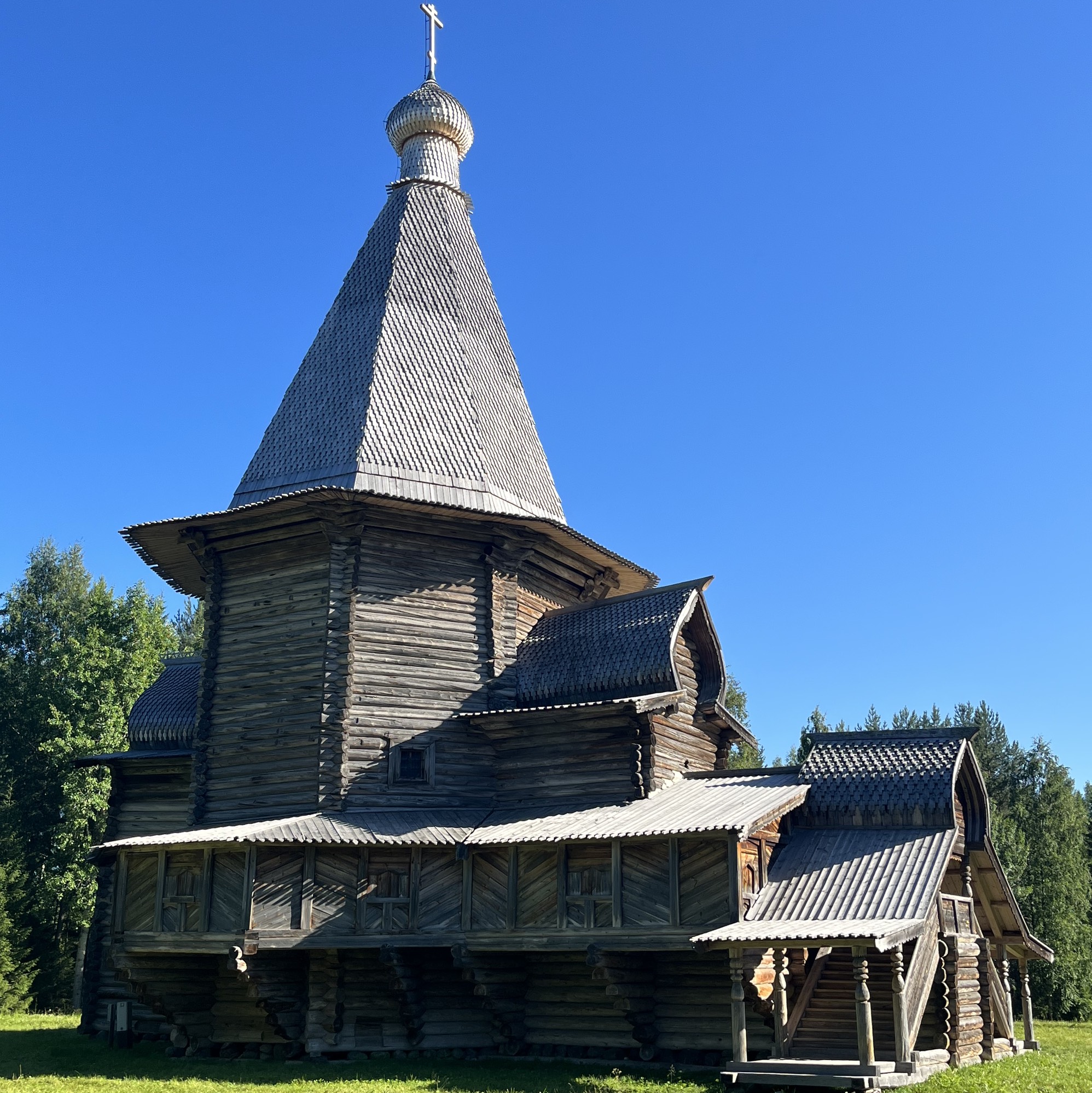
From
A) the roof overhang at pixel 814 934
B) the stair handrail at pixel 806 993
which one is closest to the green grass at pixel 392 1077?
the stair handrail at pixel 806 993

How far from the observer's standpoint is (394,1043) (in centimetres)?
1557

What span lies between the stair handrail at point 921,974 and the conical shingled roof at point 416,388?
880 centimetres

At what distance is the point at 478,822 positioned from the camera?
647 inches

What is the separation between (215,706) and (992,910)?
12324 millimetres

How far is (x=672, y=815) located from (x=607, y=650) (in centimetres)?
341

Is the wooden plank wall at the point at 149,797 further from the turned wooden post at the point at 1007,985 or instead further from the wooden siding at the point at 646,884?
the turned wooden post at the point at 1007,985

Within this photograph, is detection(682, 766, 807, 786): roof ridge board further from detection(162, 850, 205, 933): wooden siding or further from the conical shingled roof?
detection(162, 850, 205, 933): wooden siding

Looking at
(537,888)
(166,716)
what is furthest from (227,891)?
(166,716)

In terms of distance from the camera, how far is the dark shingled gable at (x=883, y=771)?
1513 cm

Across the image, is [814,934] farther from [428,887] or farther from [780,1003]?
[428,887]

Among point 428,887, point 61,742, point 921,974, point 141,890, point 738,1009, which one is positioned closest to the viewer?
point 738,1009

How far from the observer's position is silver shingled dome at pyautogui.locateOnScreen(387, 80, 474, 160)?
23906 millimetres

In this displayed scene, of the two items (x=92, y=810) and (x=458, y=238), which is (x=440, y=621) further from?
(x=92, y=810)

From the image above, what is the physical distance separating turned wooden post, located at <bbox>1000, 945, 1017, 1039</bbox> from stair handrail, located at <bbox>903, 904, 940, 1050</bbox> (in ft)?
11.2
